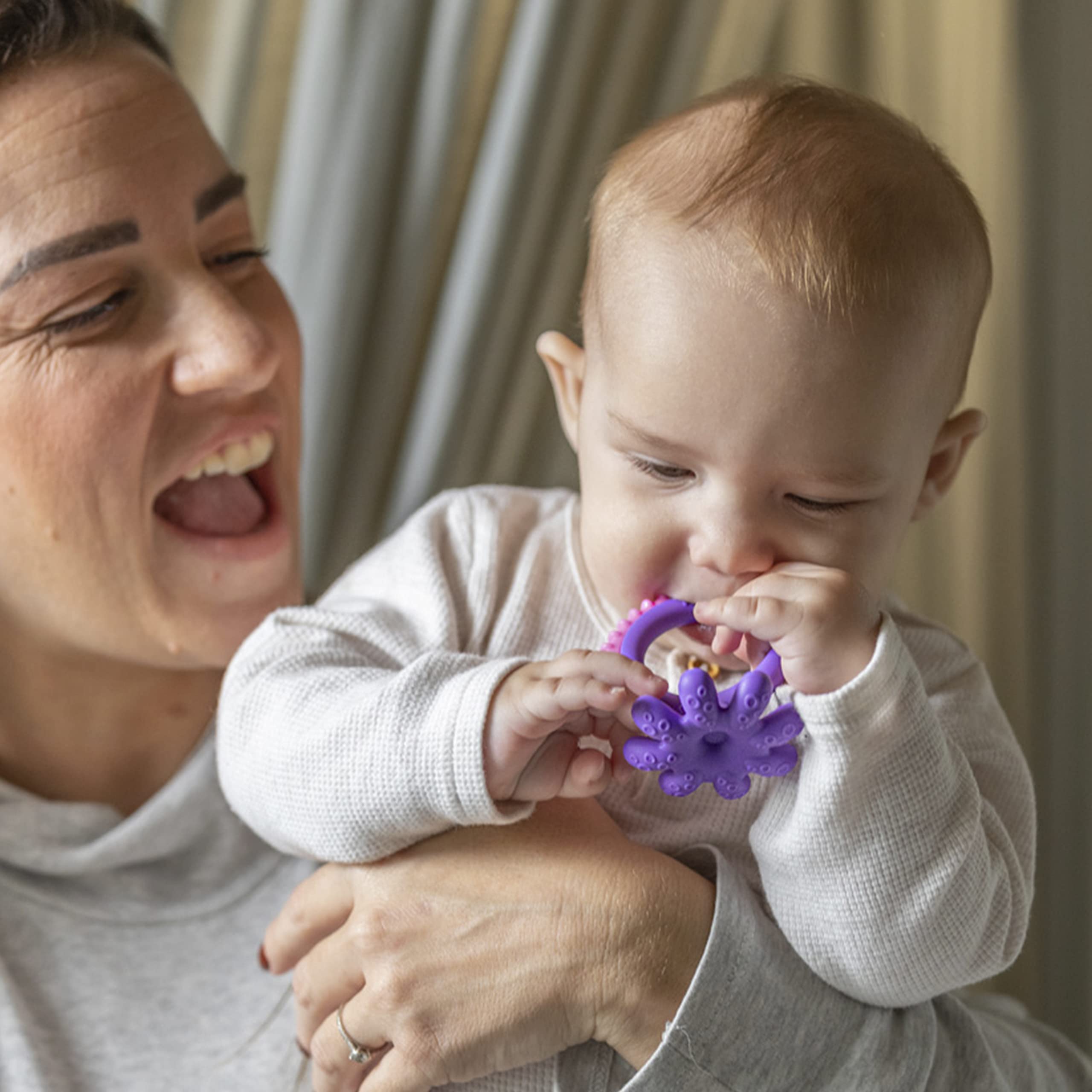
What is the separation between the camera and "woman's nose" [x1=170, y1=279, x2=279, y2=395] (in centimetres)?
152

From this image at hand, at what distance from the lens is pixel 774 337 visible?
3.60ft

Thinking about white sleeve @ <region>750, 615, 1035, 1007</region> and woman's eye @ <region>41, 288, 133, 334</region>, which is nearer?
white sleeve @ <region>750, 615, 1035, 1007</region>

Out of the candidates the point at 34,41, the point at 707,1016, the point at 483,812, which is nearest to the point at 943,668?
Answer: the point at 707,1016

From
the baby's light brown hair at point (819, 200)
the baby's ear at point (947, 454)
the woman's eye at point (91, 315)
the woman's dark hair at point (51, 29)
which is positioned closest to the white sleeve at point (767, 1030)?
the baby's ear at point (947, 454)

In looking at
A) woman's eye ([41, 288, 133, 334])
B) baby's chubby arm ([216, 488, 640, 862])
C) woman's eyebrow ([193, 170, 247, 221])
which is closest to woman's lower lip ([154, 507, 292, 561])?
baby's chubby arm ([216, 488, 640, 862])

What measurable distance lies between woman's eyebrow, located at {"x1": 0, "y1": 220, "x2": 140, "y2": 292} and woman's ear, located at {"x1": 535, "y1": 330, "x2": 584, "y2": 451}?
1.69 feet

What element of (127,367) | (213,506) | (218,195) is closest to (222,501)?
(213,506)

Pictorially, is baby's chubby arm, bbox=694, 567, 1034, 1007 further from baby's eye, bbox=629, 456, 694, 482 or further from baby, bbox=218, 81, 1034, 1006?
baby's eye, bbox=629, 456, 694, 482

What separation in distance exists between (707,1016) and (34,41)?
132 cm

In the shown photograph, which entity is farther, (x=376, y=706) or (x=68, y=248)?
(x=68, y=248)

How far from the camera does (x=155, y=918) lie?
1.67 m

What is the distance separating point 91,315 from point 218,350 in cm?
16

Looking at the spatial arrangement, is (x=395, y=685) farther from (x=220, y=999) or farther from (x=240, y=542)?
(x=220, y=999)

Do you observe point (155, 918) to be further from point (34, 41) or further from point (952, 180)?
point (952, 180)
